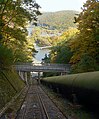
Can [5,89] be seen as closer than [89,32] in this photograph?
Yes

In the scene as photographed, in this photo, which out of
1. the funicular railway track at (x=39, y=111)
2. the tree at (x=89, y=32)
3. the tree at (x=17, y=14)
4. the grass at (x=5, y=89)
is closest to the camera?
the funicular railway track at (x=39, y=111)

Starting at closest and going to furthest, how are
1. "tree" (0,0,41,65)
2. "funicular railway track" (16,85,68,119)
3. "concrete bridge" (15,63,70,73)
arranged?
"funicular railway track" (16,85,68,119), "tree" (0,0,41,65), "concrete bridge" (15,63,70,73)

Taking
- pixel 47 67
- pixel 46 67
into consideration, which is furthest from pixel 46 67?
pixel 47 67

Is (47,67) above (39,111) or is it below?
above

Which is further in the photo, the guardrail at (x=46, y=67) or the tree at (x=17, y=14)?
the guardrail at (x=46, y=67)

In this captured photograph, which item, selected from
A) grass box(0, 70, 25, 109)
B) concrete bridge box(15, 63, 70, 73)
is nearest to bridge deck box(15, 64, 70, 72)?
concrete bridge box(15, 63, 70, 73)

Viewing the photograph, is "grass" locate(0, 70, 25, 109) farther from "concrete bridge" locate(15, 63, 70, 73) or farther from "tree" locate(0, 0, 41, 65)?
"concrete bridge" locate(15, 63, 70, 73)

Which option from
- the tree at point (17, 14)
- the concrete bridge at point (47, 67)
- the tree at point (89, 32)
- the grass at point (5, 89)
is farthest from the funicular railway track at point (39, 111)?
the concrete bridge at point (47, 67)

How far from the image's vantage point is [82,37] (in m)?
49.7

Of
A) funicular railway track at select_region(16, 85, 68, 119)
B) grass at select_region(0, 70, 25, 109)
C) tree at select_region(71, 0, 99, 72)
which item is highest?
tree at select_region(71, 0, 99, 72)

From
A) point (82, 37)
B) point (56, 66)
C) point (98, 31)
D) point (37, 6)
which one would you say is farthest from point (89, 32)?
point (56, 66)

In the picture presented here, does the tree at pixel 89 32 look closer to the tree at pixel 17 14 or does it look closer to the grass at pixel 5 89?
the tree at pixel 17 14

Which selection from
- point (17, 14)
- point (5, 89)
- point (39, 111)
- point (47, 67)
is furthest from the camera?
point (47, 67)

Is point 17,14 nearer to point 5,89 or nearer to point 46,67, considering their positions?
point 5,89
